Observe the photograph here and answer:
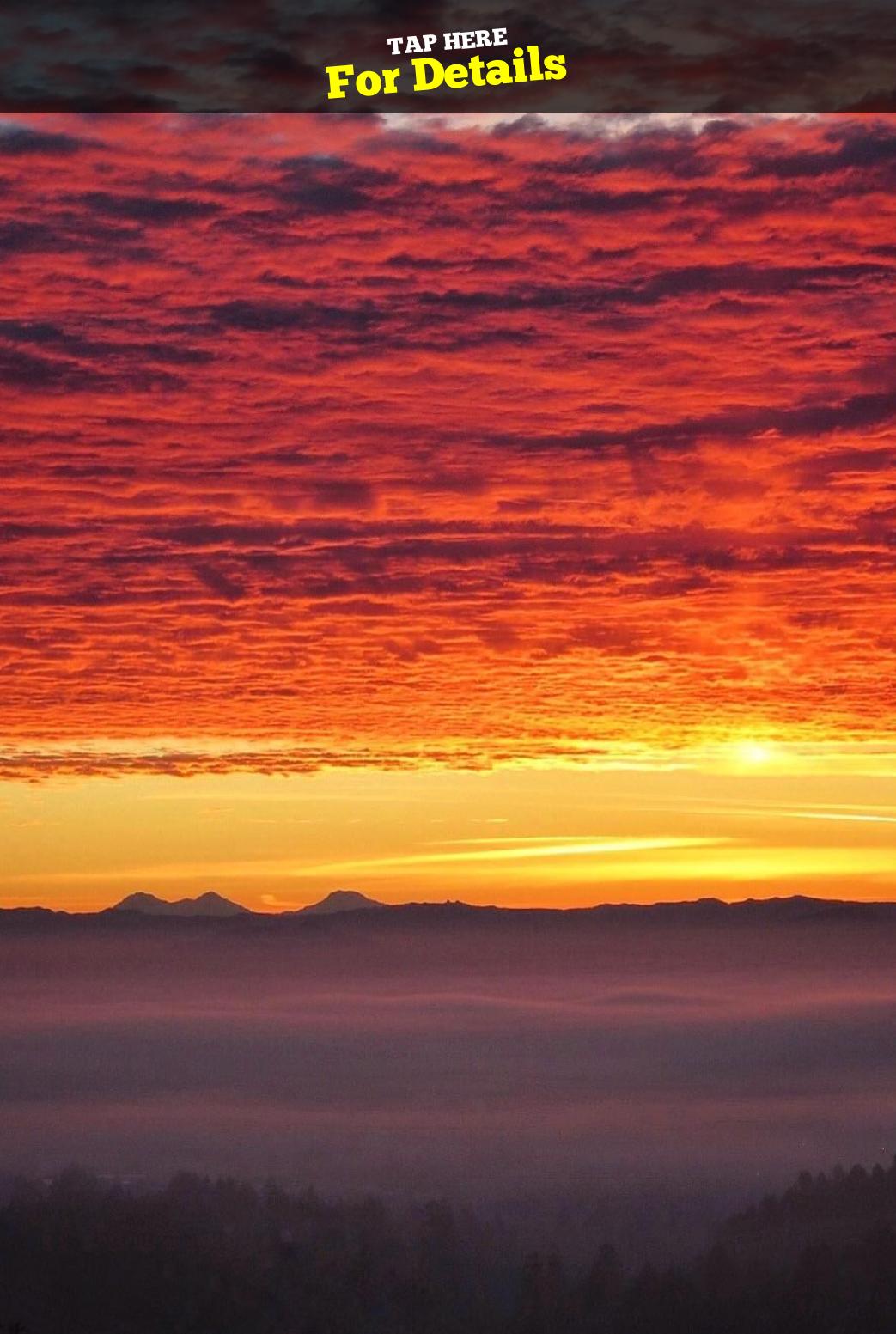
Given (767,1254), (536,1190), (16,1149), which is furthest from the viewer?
(16,1149)

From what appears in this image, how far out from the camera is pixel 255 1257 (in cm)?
13362

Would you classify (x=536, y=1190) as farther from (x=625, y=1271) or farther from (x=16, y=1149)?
(x=16, y=1149)

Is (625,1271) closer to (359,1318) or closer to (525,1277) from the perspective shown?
(525,1277)

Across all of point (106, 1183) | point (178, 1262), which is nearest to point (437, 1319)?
point (178, 1262)

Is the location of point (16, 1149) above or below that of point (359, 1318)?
above

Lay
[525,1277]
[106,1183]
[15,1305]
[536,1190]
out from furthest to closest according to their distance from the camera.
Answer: [536,1190]
[106,1183]
[525,1277]
[15,1305]

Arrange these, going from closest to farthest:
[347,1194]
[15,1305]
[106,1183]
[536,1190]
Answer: [15,1305]
[106,1183]
[347,1194]
[536,1190]

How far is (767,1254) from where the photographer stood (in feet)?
417

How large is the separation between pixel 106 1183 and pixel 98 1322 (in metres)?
34.4

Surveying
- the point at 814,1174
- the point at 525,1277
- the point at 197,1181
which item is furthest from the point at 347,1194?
the point at 814,1174

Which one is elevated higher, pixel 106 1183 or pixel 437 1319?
pixel 106 1183

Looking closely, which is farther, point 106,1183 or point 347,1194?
point 347,1194

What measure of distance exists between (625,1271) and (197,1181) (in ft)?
137

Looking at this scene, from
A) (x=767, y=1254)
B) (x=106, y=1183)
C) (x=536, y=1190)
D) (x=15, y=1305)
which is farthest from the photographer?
(x=536, y=1190)
